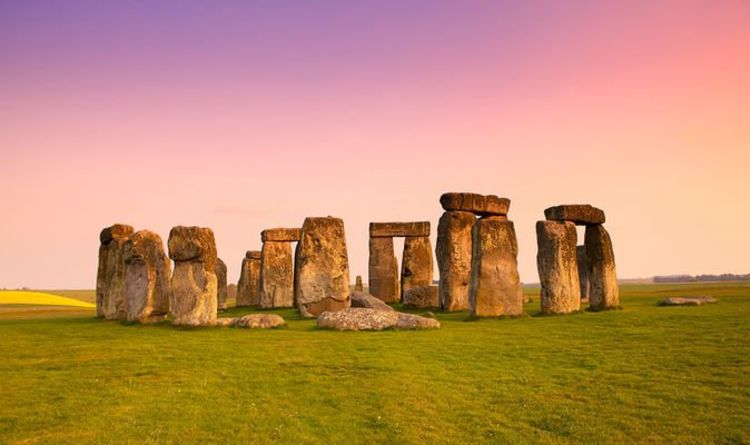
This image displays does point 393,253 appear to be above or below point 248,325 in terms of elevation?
above

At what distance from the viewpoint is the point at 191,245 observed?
736 inches

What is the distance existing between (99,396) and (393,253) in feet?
78.8

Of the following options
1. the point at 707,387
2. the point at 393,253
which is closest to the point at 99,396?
the point at 707,387

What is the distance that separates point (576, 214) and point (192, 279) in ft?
44.5

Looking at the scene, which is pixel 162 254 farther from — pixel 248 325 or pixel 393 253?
pixel 393 253

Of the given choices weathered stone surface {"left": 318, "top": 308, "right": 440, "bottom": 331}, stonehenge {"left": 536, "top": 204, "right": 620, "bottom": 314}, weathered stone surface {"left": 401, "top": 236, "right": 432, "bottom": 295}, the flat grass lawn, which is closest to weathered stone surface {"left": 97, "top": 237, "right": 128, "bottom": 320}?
the flat grass lawn

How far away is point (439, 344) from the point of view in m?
14.5

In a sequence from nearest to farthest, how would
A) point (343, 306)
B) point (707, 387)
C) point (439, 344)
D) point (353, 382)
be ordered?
point (707, 387) < point (353, 382) < point (439, 344) < point (343, 306)

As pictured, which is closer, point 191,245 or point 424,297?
point 191,245

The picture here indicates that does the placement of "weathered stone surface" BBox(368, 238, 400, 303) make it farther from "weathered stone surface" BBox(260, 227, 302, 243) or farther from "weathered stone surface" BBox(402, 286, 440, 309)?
"weathered stone surface" BBox(402, 286, 440, 309)

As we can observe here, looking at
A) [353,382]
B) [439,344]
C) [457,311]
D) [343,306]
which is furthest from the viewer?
[457,311]

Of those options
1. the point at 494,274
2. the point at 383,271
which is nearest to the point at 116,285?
the point at 494,274

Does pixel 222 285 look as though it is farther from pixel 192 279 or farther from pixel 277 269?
pixel 192 279

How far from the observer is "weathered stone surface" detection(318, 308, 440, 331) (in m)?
17.1
